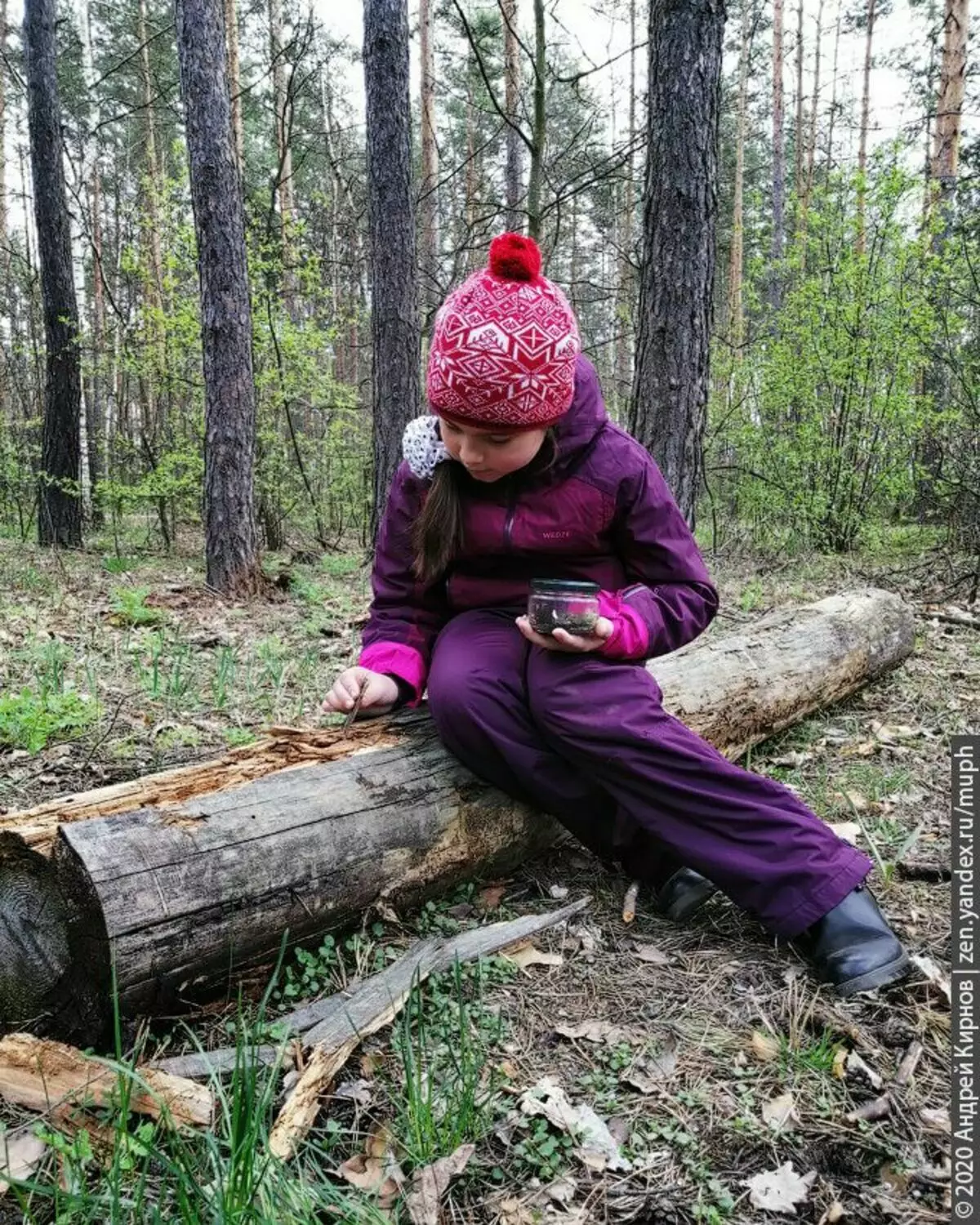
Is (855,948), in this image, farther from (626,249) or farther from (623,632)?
(626,249)

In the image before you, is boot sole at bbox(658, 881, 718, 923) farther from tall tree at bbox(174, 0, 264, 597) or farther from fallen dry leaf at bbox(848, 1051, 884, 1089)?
tall tree at bbox(174, 0, 264, 597)

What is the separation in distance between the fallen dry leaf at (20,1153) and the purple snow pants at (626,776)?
4.15 ft

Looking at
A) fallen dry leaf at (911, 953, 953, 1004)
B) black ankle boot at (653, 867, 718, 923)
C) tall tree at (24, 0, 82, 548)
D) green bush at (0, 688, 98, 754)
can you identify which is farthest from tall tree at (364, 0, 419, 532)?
fallen dry leaf at (911, 953, 953, 1004)

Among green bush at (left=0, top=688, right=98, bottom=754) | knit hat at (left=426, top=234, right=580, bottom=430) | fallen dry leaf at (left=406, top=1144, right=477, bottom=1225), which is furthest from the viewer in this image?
green bush at (left=0, top=688, right=98, bottom=754)

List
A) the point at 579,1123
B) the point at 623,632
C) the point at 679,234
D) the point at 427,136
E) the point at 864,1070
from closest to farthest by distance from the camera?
the point at 579,1123 → the point at 864,1070 → the point at 623,632 → the point at 679,234 → the point at 427,136

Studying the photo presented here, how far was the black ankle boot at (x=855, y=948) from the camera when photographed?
6.30 feet

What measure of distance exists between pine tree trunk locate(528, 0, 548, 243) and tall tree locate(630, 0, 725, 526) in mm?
3122

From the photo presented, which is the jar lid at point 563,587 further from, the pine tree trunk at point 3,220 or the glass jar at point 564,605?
the pine tree trunk at point 3,220

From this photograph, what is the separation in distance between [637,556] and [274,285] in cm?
859

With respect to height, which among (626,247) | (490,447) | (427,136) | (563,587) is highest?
(427,136)

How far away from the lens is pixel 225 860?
1.88 metres

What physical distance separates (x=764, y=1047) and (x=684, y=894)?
533mm

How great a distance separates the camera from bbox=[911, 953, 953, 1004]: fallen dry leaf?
6.25 feet

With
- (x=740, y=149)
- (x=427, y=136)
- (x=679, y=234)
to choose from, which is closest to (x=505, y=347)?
(x=679, y=234)
